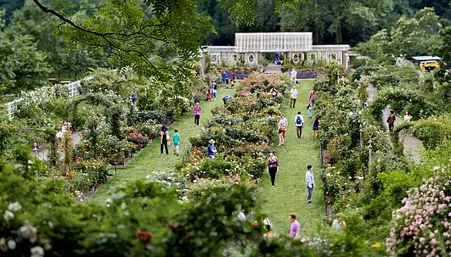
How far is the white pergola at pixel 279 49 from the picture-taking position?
48.5 meters

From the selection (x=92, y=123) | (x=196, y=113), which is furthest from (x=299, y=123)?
(x=92, y=123)

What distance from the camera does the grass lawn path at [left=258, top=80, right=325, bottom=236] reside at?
1739cm

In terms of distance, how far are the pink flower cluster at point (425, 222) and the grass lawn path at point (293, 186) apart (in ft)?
6.05

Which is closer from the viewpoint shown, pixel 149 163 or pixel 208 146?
pixel 208 146

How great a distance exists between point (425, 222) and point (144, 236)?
619 centimetres

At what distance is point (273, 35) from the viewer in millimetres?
49625

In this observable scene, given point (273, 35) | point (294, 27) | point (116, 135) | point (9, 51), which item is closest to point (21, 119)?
point (116, 135)

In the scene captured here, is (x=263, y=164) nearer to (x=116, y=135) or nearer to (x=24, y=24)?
(x=116, y=135)

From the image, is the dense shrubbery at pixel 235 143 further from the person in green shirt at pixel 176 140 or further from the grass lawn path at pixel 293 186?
the grass lawn path at pixel 293 186

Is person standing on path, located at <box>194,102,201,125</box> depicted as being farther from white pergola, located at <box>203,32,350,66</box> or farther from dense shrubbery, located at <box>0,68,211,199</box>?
white pergola, located at <box>203,32,350,66</box>

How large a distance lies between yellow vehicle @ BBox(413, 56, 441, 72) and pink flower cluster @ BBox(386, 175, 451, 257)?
97.6 ft

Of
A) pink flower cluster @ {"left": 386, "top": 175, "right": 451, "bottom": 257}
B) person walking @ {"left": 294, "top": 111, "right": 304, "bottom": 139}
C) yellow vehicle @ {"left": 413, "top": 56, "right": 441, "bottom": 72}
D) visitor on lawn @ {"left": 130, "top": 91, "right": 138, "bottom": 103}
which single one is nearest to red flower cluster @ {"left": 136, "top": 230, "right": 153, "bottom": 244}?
pink flower cluster @ {"left": 386, "top": 175, "right": 451, "bottom": 257}

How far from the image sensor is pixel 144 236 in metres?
6.09

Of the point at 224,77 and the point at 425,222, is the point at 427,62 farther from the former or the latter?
the point at 425,222
